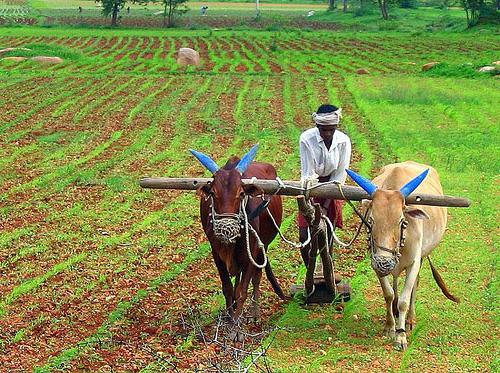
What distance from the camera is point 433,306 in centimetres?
907

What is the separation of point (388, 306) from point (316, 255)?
99 cm

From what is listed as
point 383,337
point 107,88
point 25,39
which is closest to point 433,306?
point 383,337

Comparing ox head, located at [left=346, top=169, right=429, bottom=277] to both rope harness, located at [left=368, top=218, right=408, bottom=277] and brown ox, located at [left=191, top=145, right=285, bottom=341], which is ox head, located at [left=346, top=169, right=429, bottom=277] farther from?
brown ox, located at [left=191, top=145, right=285, bottom=341]

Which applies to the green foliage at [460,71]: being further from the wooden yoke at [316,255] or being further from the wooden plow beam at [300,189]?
the wooden plow beam at [300,189]

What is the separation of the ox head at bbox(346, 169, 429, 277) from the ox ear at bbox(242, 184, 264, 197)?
3.19ft

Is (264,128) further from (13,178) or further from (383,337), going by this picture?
(383,337)

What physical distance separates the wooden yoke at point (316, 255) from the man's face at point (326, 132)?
67 centimetres

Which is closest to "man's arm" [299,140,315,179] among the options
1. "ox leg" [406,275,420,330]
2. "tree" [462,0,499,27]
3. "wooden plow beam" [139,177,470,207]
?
"wooden plow beam" [139,177,470,207]

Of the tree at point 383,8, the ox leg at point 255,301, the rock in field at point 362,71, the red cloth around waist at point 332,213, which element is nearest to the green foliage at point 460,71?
the rock in field at point 362,71

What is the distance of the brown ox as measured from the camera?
763 centimetres

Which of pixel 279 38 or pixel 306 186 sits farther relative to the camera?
pixel 279 38

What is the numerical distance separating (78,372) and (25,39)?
40.1m

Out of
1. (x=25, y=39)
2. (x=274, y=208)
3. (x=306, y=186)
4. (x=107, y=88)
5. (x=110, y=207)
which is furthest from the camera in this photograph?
(x=25, y=39)

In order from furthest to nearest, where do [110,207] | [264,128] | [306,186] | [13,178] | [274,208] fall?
[264,128]
[13,178]
[110,207]
[274,208]
[306,186]
